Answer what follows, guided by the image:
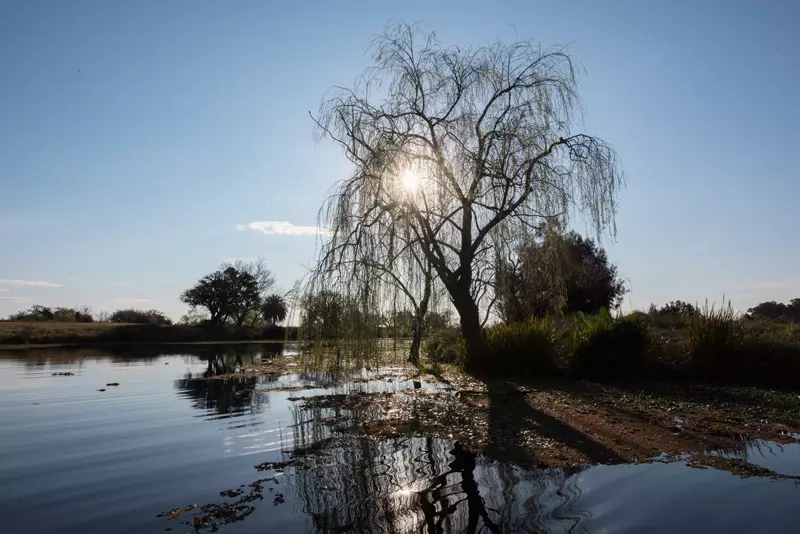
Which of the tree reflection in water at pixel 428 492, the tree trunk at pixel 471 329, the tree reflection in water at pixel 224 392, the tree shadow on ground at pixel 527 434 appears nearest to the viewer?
the tree reflection in water at pixel 428 492

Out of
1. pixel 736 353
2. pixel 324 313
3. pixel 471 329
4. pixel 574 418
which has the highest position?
pixel 324 313

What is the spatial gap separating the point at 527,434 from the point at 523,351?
6938mm

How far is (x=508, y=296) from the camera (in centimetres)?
1509

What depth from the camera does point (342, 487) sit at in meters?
5.20

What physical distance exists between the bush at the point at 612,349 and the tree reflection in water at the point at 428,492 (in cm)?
739

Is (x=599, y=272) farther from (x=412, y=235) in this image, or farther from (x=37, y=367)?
(x=37, y=367)

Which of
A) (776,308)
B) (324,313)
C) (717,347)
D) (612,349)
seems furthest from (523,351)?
(776,308)

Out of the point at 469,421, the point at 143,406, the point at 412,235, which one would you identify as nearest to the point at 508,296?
the point at 412,235

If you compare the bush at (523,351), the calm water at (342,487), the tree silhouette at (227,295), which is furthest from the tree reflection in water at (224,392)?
the tree silhouette at (227,295)

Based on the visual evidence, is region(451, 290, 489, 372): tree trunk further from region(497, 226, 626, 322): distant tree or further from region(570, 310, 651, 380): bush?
region(570, 310, 651, 380): bush

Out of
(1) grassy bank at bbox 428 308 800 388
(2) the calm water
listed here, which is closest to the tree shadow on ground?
(2) the calm water

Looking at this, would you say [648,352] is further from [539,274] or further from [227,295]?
[227,295]

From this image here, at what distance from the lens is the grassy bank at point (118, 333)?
3946cm

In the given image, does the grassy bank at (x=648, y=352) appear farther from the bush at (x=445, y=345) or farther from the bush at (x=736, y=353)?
the bush at (x=445, y=345)
